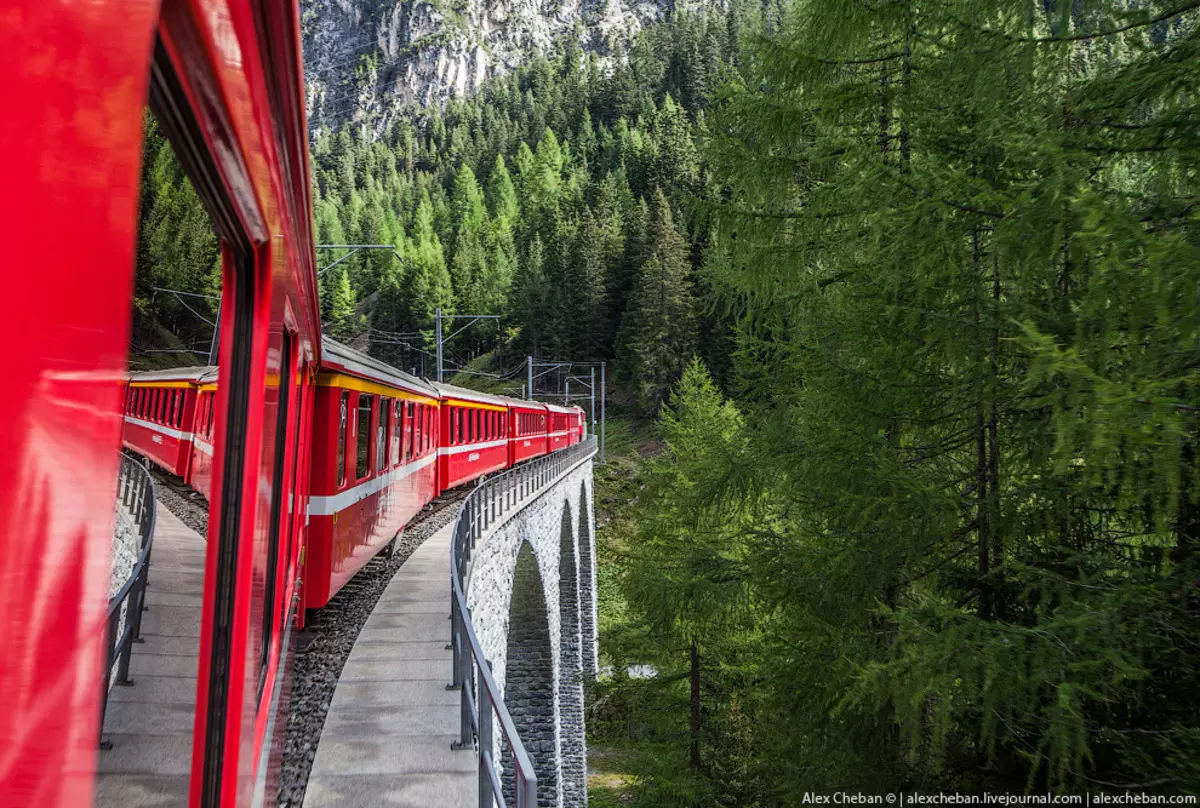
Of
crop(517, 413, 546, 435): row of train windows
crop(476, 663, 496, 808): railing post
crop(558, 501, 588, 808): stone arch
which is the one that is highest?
crop(517, 413, 546, 435): row of train windows

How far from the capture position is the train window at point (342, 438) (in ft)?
23.7

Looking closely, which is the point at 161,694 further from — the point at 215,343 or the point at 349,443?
the point at 349,443

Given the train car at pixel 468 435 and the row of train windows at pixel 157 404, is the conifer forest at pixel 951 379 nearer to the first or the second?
the row of train windows at pixel 157 404

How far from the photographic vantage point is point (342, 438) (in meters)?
7.37

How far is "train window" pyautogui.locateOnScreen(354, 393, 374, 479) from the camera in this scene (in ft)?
25.8

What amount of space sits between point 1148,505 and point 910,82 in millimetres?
4383

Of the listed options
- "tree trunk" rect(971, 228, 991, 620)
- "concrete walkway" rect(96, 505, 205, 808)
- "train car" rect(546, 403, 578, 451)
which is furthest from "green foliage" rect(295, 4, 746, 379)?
"concrete walkway" rect(96, 505, 205, 808)

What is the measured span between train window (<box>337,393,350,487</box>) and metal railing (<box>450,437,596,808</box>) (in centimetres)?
119

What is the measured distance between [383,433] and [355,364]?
1676 millimetres

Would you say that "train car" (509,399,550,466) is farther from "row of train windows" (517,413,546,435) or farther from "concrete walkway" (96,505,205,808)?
"concrete walkway" (96,505,205,808)

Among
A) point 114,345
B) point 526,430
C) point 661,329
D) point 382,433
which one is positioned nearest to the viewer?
point 114,345

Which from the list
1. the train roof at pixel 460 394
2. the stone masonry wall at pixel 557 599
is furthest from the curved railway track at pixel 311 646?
the train roof at pixel 460 394

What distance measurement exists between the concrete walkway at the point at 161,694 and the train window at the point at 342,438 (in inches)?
221

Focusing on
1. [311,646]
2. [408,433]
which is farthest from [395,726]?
[408,433]
